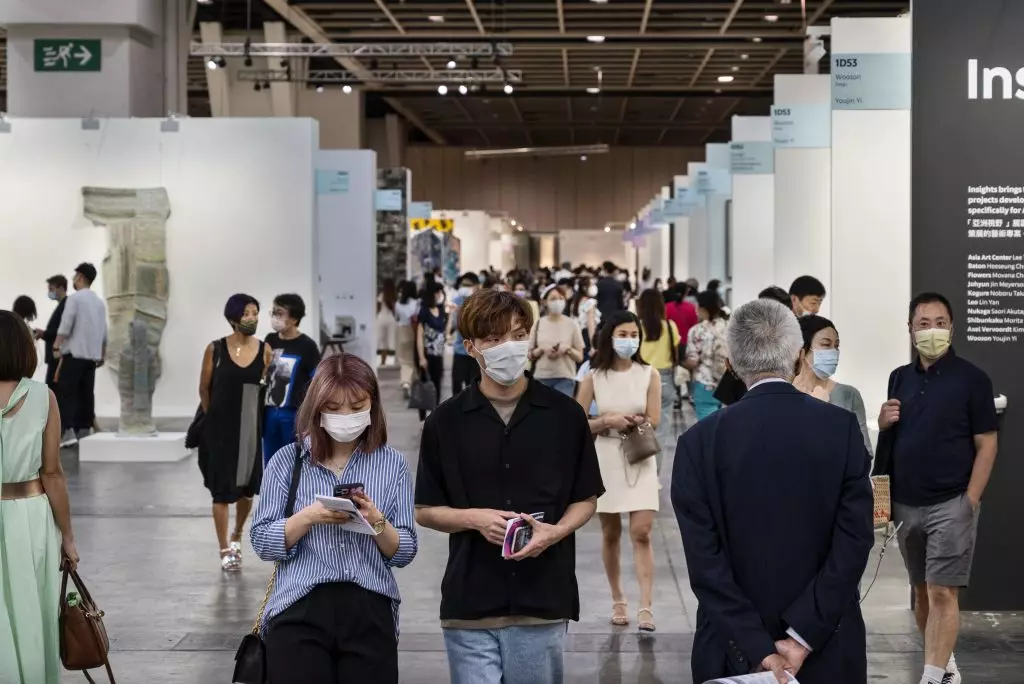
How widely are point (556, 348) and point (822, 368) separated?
213 inches

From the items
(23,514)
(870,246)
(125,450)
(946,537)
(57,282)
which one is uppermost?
(870,246)

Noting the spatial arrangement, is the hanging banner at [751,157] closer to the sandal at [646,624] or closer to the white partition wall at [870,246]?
the white partition wall at [870,246]

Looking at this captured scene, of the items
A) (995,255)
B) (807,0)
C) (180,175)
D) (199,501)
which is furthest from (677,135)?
(995,255)

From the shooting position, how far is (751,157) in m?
15.2

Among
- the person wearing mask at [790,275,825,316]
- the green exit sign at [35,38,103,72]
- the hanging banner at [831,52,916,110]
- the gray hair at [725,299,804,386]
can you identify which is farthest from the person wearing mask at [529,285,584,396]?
the green exit sign at [35,38,103,72]

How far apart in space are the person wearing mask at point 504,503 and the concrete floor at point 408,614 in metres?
2.27

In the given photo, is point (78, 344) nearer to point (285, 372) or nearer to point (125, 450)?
point (125, 450)

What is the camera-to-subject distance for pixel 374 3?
829 inches

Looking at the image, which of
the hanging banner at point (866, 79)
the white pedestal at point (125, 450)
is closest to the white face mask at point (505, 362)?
the hanging banner at point (866, 79)

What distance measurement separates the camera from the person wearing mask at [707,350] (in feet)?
35.6

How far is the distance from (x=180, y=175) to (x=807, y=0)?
9.92 m

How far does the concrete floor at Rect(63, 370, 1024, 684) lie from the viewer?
5832mm

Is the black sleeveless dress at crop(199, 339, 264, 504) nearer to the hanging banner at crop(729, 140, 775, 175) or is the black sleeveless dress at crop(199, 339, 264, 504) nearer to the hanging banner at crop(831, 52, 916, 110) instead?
the hanging banner at crop(831, 52, 916, 110)

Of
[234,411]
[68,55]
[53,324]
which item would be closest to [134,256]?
[53,324]
